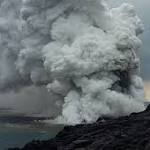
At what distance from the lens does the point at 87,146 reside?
3273 inches

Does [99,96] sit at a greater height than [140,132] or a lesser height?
greater

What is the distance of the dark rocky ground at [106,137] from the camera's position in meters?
79.7

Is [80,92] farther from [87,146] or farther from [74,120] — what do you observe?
[87,146]

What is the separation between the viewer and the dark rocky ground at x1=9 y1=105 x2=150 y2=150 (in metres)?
79.7

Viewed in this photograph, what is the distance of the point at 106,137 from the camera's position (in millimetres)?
87125

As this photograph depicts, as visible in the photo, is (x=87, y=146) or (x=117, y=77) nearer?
(x=87, y=146)

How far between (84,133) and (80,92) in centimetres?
3788

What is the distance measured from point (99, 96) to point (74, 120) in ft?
29.0

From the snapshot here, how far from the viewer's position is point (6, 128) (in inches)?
5433

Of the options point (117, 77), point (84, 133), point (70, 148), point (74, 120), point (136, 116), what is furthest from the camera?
point (117, 77)

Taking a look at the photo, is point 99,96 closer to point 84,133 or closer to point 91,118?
point 91,118

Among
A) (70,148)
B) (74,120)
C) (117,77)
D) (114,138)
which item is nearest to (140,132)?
(114,138)

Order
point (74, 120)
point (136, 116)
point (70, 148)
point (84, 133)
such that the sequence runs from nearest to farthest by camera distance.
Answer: point (70, 148) → point (84, 133) → point (136, 116) → point (74, 120)

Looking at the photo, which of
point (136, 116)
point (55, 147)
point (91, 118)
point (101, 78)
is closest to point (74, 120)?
point (91, 118)
